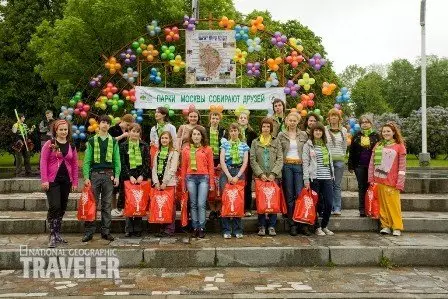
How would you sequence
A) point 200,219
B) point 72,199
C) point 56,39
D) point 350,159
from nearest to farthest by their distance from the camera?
point 200,219
point 350,159
point 72,199
point 56,39

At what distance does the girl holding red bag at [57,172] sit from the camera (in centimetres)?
764

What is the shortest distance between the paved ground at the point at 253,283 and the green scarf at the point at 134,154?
1.84 meters

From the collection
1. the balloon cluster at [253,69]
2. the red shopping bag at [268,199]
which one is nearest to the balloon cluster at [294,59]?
the balloon cluster at [253,69]

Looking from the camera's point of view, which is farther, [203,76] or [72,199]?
[203,76]

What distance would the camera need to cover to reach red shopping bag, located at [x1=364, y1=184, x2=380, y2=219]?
8.66m

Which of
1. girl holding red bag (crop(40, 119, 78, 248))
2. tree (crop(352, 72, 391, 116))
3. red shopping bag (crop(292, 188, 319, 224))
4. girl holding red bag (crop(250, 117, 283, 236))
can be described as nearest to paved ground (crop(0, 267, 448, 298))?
girl holding red bag (crop(40, 119, 78, 248))

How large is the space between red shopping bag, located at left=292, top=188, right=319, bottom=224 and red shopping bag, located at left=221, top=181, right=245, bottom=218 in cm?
89

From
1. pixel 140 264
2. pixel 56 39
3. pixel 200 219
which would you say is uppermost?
pixel 56 39

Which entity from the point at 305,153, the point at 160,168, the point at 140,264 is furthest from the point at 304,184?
the point at 140,264

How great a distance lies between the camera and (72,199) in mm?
10055

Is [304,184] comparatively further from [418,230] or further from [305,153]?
[418,230]

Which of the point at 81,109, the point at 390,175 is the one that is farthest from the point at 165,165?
the point at 81,109

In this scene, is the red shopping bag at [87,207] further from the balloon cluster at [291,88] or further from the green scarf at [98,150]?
the balloon cluster at [291,88]

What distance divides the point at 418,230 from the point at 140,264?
4.71 metres
